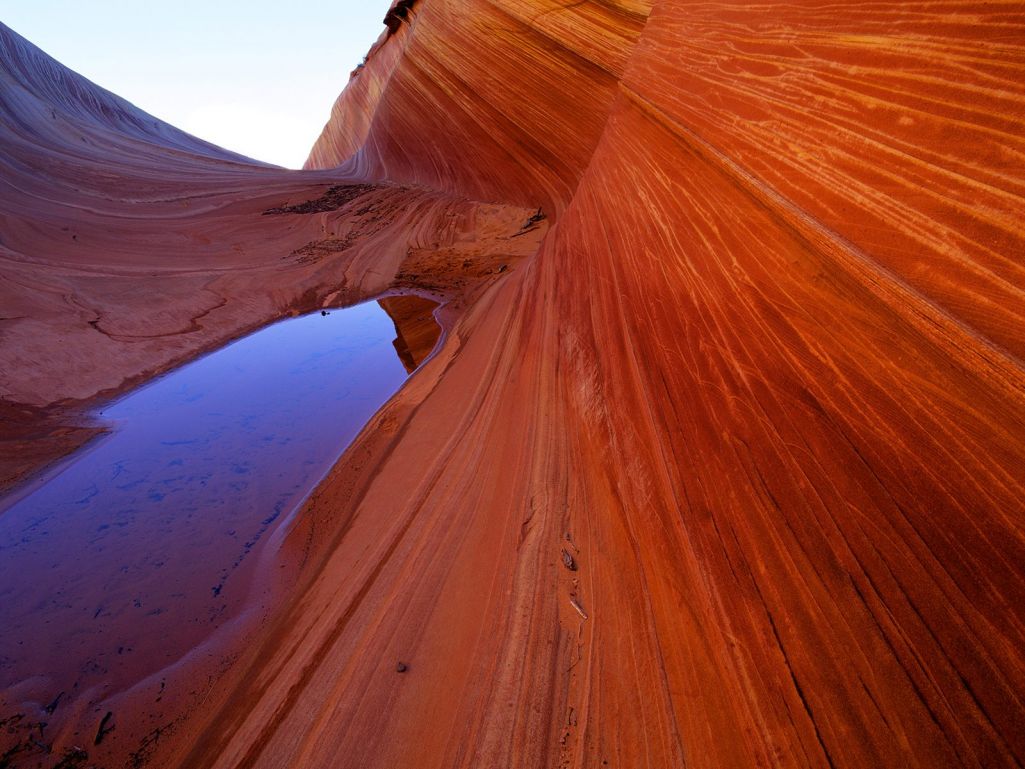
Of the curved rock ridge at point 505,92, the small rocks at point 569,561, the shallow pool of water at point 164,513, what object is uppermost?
the curved rock ridge at point 505,92

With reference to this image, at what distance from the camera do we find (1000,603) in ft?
2.66

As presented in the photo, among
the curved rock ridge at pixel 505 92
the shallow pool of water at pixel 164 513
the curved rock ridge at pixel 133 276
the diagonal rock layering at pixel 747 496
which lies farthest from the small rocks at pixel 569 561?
the curved rock ridge at pixel 505 92

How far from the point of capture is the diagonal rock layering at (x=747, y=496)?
2.98 feet

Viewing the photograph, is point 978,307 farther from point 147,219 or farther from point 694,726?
point 147,219

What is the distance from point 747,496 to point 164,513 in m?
2.89

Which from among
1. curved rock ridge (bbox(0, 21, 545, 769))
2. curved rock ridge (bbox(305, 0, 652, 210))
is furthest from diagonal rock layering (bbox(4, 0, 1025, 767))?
curved rock ridge (bbox(305, 0, 652, 210))

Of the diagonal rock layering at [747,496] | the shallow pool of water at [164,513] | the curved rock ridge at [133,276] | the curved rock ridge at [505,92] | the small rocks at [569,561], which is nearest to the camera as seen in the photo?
the diagonal rock layering at [747,496]

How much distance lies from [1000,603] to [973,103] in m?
1.03

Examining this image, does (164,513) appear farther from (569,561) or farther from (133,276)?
(133,276)

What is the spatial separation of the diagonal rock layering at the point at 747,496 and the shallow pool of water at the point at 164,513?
366 mm

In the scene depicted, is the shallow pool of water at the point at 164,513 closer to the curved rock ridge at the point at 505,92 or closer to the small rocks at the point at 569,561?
the small rocks at the point at 569,561

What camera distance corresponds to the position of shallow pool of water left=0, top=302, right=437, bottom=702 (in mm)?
1885

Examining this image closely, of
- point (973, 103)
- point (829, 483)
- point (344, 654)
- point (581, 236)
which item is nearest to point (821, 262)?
point (973, 103)

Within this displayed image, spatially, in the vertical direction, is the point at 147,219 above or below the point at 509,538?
above
